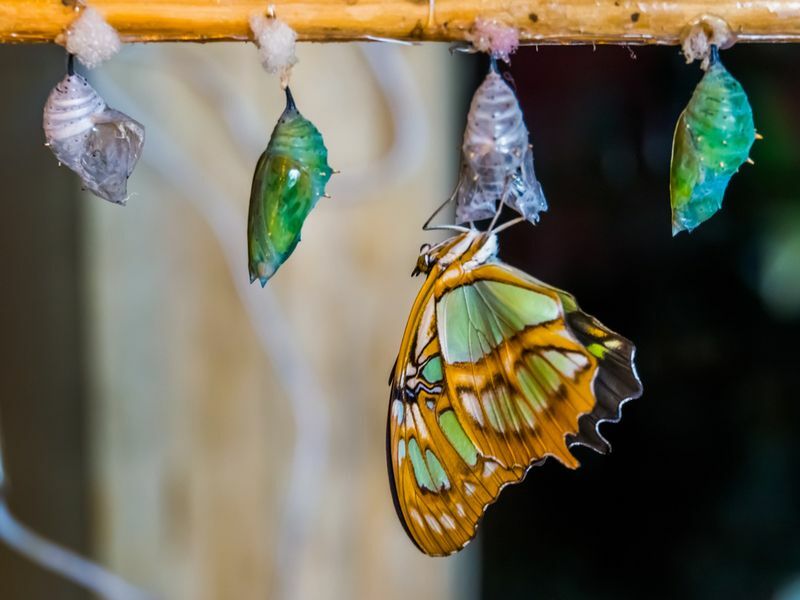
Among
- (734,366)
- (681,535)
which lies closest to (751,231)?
(734,366)

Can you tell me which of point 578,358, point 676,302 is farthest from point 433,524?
point 676,302

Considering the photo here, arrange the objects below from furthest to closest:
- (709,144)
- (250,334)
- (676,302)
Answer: (250,334), (676,302), (709,144)

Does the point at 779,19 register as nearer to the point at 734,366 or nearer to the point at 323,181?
the point at 323,181

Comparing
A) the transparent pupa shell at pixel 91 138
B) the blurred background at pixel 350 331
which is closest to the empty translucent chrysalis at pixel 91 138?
the transparent pupa shell at pixel 91 138

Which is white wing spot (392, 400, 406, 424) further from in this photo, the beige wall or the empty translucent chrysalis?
the beige wall

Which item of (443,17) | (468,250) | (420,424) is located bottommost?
(420,424)

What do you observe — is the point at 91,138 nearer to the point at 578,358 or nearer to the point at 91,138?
the point at 91,138

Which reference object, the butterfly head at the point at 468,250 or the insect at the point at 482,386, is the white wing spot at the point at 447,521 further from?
the butterfly head at the point at 468,250
